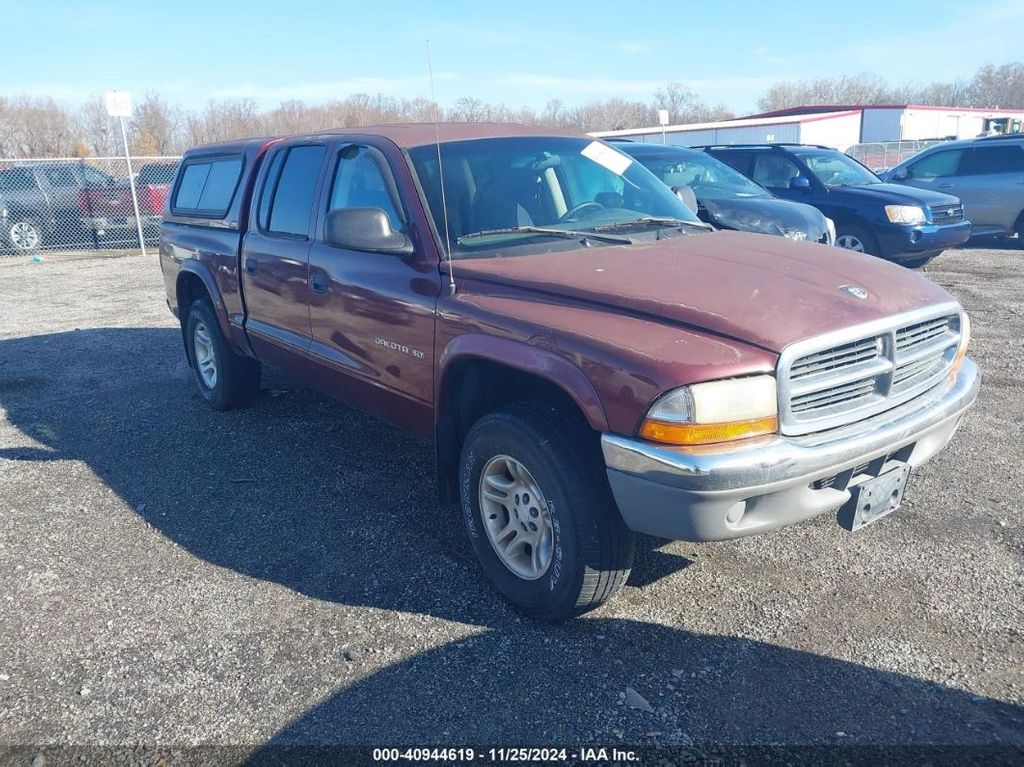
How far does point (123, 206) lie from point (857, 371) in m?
17.1

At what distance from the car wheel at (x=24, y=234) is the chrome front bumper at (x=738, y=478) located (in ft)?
57.1

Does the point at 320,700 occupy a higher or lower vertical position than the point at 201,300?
lower

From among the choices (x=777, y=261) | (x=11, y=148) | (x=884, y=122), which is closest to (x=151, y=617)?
(x=777, y=261)

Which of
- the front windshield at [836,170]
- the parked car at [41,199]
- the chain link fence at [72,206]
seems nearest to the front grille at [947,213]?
the front windshield at [836,170]

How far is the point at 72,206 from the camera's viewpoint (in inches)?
658

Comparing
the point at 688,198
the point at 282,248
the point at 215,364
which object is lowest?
the point at 215,364

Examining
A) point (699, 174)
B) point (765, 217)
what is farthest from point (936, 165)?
point (765, 217)

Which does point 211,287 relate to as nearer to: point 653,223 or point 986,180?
point 653,223

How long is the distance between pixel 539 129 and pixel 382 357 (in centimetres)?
169

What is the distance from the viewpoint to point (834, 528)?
3.94 metres

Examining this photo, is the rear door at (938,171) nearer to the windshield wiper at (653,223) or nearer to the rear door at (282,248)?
the windshield wiper at (653,223)

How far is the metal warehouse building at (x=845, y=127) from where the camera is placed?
132ft

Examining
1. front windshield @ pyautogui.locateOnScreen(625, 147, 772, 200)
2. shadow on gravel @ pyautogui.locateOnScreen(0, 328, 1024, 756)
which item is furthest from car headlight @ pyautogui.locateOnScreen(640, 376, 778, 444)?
front windshield @ pyautogui.locateOnScreen(625, 147, 772, 200)

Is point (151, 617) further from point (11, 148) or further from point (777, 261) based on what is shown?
point (11, 148)
